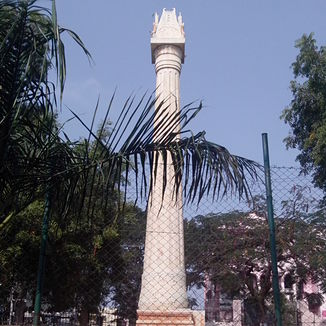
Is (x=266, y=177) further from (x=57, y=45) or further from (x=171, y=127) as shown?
(x=57, y=45)

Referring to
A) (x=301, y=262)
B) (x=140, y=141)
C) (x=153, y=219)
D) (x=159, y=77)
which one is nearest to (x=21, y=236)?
(x=153, y=219)

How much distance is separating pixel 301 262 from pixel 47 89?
51.4ft

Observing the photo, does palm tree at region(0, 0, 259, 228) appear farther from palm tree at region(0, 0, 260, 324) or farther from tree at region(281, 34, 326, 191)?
tree at region(281, 34, 326, 191)

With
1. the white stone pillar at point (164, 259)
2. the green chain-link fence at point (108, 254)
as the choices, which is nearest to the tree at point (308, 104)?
the green chain-link fence at point (108, 254)

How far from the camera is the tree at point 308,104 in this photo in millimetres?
12406

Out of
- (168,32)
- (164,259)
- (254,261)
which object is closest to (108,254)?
(164,259)

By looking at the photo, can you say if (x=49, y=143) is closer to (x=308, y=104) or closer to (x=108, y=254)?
(x=108, y=254)

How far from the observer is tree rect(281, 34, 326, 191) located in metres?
12.4

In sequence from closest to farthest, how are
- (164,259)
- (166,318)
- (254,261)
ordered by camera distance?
(166,318)
(164,259)
(254,261)

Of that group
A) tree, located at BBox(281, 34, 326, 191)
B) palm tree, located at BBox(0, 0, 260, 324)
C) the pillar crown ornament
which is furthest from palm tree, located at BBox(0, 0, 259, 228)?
tree, located at BBox(281, 34, 326, 191)

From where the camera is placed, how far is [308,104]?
13.0 meters

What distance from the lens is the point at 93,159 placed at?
3.62m

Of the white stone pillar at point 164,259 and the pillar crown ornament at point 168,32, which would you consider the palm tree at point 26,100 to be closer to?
the white stone pillar at point 164,259

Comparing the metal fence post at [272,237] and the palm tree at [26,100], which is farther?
the metal fence post at [272,237]
